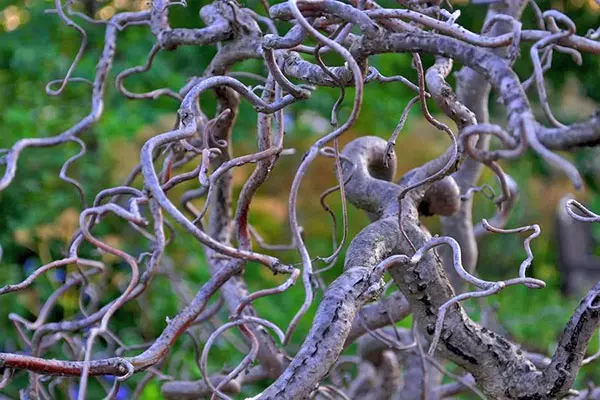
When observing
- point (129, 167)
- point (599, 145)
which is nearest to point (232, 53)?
point (599, 145)

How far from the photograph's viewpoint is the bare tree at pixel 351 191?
1.93 feet

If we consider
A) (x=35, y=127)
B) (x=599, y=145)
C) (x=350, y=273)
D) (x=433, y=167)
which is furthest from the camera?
(x=35, y=127)

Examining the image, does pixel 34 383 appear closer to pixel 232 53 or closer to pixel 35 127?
pixel 232 53

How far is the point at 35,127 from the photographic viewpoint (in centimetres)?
209

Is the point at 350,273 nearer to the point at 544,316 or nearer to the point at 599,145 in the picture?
the point at 599,145

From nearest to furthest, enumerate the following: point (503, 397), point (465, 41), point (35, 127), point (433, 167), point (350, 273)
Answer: point (465, 41), point (350, 273), point (503, 397), point (433, 167), point (35, 127)

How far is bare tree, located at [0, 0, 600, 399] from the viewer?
588mm

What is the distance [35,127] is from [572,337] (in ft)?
5.31

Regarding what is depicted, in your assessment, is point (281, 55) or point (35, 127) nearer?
point (281, 55)

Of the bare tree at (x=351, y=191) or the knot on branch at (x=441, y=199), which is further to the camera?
the knot on branch at (x=441, y=199)

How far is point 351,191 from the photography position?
3.07 feet

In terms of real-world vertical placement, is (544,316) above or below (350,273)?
below

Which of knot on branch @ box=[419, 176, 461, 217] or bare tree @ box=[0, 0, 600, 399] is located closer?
bare tree @ box=[0, 0, 600, 399]

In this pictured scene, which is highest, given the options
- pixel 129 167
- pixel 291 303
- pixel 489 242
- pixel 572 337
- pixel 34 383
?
pixel 572 337
